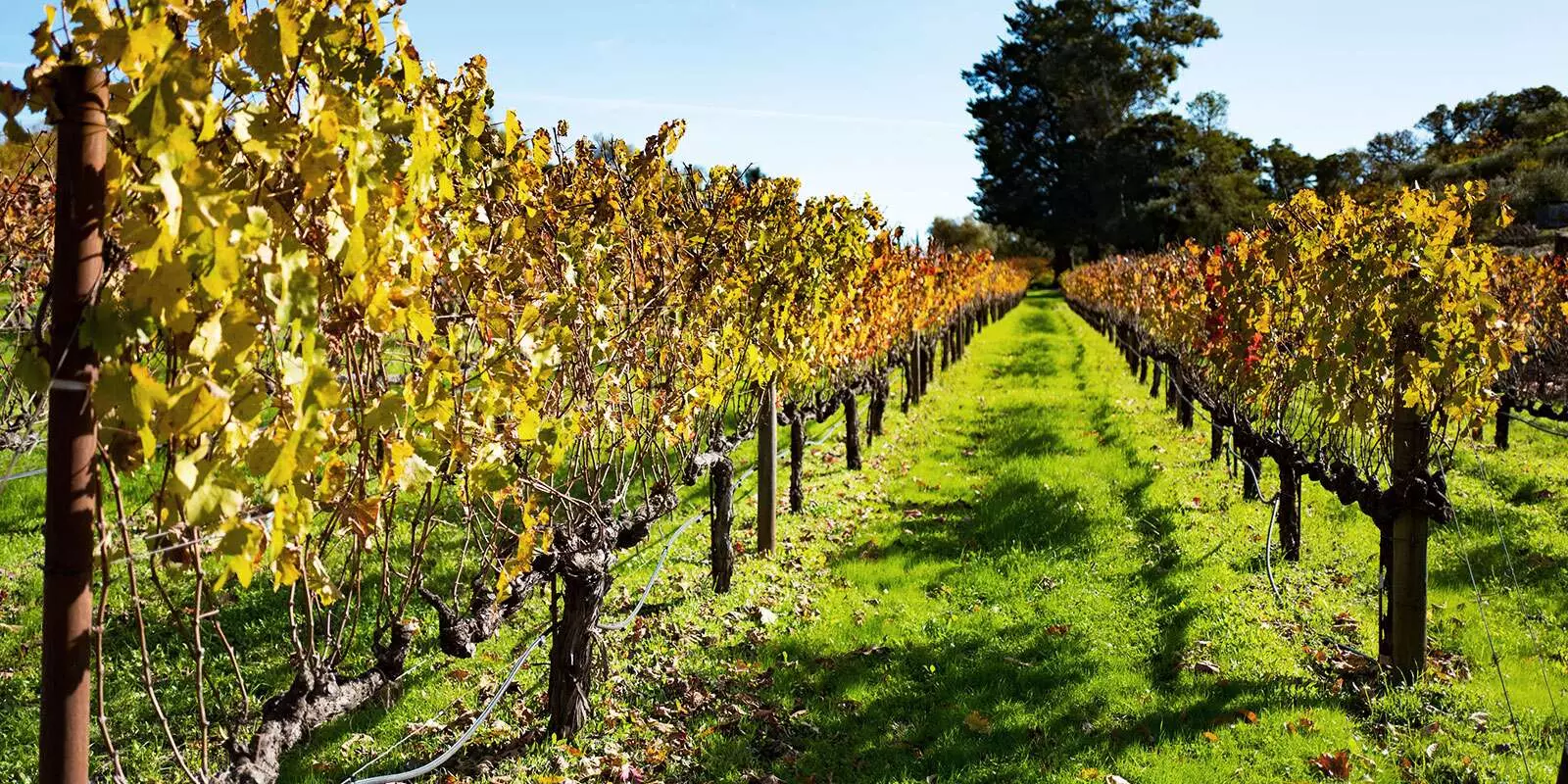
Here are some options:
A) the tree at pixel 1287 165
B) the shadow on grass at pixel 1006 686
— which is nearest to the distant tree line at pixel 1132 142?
the tree at pixel 1287 165

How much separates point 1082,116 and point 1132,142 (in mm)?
3179

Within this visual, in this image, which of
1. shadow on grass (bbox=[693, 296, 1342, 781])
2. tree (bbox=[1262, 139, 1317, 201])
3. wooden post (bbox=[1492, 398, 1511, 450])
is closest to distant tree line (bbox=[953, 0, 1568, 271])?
tree (bbox=[1262, 139, 1317, 201])

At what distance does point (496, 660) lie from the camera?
16.5 feet

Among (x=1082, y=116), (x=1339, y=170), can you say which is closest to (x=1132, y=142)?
(x=1082, y=116)

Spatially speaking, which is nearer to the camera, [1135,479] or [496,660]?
[496,660]

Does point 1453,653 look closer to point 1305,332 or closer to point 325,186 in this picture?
point 1305,332

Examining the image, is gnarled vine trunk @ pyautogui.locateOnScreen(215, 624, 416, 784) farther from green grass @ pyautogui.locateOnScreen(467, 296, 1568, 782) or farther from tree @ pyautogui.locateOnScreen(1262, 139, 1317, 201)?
tree @ pyautogui.locateOnScreen(1262, 139, 1317, 201)

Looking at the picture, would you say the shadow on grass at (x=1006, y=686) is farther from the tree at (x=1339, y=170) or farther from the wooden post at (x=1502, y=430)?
the tree at (x=1339, y=170)

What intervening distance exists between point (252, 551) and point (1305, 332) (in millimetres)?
6179

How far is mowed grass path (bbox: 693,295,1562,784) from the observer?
13.5ft

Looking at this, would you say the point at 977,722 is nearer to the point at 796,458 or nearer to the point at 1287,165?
the point at 796,458

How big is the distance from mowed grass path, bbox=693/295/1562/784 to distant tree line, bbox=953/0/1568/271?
42054 mm

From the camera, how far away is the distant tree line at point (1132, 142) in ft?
159

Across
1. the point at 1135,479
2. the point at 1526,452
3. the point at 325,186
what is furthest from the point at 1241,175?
the point at 325,186
